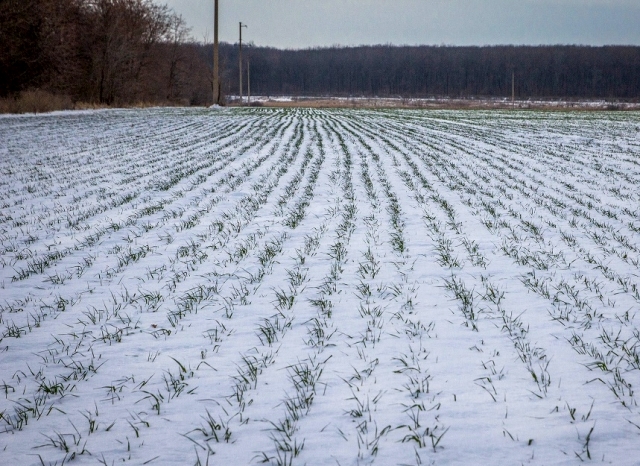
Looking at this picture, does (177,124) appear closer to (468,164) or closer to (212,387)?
(468,164)

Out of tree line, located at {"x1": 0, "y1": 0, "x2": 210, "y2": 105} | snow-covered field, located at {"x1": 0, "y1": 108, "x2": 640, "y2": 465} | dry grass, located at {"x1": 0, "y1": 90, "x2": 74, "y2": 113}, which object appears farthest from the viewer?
tree line, located at {"x1": 0, "y1": 0, "x2": 210, "y2": 105}

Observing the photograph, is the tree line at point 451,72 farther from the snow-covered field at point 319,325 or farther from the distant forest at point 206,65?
the snow-covered field at point 319,325

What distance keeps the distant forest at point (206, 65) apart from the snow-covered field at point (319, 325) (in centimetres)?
2920

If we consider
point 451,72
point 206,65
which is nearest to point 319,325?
point 206,65

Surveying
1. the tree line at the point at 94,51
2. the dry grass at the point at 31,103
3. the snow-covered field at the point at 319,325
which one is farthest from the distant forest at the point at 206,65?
the snow-covered field at the point at 319,325

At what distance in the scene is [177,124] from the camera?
2703cm

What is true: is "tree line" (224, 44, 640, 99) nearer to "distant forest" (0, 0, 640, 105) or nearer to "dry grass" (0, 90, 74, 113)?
"distant forest" (0, 0, 640, 105)

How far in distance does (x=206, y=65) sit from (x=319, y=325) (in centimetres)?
8280

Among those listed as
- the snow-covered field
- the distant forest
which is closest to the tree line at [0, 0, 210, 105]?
the distant forest

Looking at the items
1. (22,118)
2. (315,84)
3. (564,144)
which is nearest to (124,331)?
(564,144)

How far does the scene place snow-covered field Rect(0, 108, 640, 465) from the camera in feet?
9.52

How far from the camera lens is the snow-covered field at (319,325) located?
9.52 feet

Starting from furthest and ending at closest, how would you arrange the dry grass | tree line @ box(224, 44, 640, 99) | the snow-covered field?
tree line @ box(224, 44, 640, 99) < the dry grass < the snow-covered field

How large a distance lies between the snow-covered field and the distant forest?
29.2 meters
